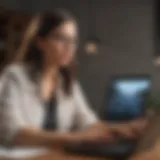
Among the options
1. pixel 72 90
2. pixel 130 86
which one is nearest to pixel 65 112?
pixel 72 90

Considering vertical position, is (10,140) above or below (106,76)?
below

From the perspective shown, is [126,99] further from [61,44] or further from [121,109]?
[61,44]

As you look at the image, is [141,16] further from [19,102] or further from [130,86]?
[19,102]

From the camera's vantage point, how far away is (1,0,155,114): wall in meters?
1.10

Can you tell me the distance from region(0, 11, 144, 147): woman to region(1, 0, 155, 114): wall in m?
0.03

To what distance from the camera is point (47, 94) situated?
1105mm

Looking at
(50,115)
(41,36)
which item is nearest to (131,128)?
(50,115)

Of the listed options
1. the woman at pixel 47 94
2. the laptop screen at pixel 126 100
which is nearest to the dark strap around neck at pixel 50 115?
the woman at pixel 47 94

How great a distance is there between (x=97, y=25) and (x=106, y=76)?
0.13 meters

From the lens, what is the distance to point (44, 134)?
1.09 meters

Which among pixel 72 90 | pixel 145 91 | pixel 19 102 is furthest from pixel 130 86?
pixel 19 102

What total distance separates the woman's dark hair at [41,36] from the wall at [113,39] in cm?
2

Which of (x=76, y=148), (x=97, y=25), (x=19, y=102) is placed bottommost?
(x=76, y=148)

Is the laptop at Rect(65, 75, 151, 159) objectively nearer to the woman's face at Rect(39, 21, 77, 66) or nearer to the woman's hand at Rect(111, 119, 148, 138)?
the woman's hand at Rect(111, 119, 148, 138)
